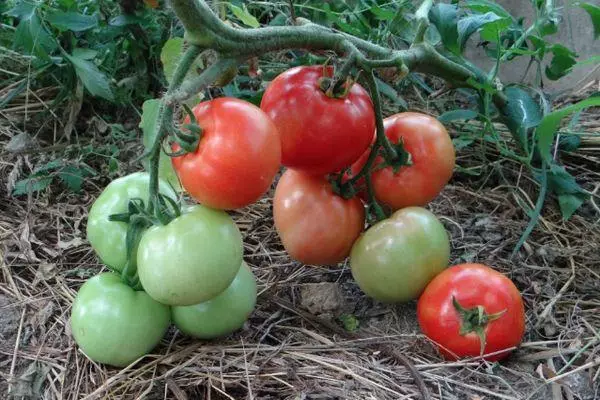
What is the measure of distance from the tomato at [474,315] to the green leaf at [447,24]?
555 mm

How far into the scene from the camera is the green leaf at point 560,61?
5.12 feet

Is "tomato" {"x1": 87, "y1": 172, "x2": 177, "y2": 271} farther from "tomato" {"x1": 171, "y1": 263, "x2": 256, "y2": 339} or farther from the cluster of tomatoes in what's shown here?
"tomato" {"x1": 171, "y1": 263, "x2": 256, "y2": 339}

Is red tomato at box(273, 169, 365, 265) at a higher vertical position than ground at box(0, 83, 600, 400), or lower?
higher

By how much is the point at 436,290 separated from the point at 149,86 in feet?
4.29

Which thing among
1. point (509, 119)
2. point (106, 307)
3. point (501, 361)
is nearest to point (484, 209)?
point (509, 119)

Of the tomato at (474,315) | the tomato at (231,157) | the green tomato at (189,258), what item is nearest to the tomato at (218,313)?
the green tomato at (189,258)

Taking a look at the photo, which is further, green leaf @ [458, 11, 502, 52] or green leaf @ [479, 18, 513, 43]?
green leaf @ [458, 11, 502, 52]

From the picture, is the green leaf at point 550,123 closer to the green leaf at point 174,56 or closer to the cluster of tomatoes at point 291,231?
the cluster of tomatoes at point 291,231

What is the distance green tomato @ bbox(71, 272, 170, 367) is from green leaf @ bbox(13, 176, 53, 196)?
2.27 ft

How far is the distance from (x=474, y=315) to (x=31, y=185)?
1.25 meters

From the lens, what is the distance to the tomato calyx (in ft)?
3.96

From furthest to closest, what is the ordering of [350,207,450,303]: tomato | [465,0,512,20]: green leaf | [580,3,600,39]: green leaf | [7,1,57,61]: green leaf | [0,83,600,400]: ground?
1. [7,1,57,61]: green leaf
2. [465,0,512,20]: green leaf
3. [580,3,600,39]: green leaf
4. [350,207,450,303]: tomato
5. [0,83,600,400]: ground

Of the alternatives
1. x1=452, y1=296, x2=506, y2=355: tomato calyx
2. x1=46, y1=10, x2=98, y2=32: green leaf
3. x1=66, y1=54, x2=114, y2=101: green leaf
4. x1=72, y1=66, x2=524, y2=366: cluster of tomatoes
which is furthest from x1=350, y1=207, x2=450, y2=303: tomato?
x1=46, y1=10, x2=98, y2=32: green leaf

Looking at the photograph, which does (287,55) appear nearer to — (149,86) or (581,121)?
(149,86)
